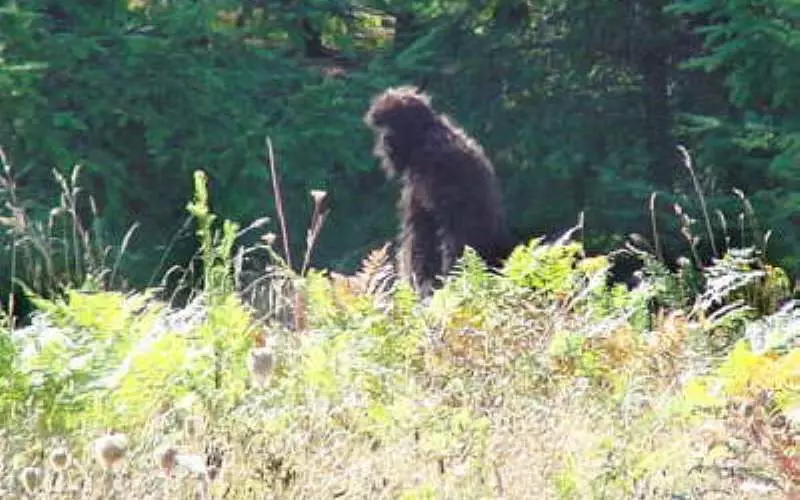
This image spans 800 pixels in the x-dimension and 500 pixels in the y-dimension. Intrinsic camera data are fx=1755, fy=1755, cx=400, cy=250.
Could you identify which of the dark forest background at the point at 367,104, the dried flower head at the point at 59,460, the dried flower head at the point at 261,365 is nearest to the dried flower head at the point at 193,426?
the dried flower head at the point at 261,365

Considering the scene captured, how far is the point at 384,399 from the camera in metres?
4.19

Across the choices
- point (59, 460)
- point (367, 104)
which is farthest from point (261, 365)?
point (367, 104)

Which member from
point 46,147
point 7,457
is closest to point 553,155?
point 46,147

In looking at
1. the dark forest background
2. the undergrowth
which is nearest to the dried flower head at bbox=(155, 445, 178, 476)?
the undergrowth

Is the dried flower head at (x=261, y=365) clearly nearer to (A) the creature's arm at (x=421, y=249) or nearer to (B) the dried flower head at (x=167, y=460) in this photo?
(B) the dried flower head at (x=167, y=460)

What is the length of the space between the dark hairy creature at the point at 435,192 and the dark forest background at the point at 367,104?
2590 mm

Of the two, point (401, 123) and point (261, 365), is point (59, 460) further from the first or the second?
point (401, 123)

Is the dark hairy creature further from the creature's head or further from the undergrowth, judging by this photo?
the undergrowth

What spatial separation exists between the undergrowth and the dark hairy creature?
15.6ft

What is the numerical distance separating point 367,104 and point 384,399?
950 centimetres

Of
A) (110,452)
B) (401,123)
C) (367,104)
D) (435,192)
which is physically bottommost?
(367,104)

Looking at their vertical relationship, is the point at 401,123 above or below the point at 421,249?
above

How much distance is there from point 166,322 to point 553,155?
31.2 feet

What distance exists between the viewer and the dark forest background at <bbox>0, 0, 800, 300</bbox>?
1261cm
